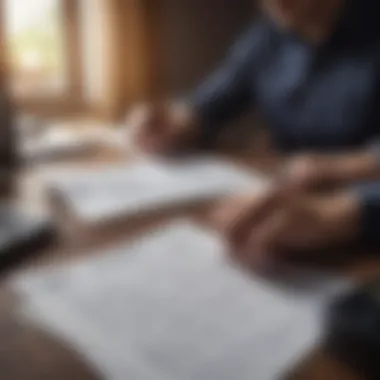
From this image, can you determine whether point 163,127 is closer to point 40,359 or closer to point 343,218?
point 343,218

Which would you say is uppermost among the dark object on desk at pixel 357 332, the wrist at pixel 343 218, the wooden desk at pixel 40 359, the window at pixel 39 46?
the window at pixel 39 46

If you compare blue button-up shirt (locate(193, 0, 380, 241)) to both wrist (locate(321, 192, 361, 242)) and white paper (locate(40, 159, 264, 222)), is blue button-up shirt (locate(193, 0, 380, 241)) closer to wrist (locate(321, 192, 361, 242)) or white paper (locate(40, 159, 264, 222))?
white paper (locate(40, 159, 264, 222))

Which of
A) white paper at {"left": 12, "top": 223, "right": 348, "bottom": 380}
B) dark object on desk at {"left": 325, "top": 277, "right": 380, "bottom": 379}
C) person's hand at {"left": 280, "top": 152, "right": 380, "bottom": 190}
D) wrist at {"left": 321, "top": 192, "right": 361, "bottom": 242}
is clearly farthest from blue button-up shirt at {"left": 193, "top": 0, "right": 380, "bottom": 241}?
dark object on desk at {"left": 325, "top": 277, "right": 380, "bottom": 379}

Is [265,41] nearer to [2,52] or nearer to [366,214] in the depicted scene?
[2,52]

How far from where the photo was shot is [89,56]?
1.31m

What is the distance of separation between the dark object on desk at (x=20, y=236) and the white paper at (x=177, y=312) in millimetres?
42

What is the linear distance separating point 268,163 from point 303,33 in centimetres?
22

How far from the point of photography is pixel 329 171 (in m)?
1.06

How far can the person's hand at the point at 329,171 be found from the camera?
41.1 inches

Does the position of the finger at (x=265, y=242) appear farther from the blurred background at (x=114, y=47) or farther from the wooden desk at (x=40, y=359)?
the blurred background at (x=114, y=47)

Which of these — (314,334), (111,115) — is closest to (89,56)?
(111,115)

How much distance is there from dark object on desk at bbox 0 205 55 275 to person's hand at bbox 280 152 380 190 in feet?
1.05

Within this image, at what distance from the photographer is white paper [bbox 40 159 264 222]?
38.6 inches

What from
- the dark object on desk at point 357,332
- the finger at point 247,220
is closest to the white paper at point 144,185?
the finger at point 247,220
